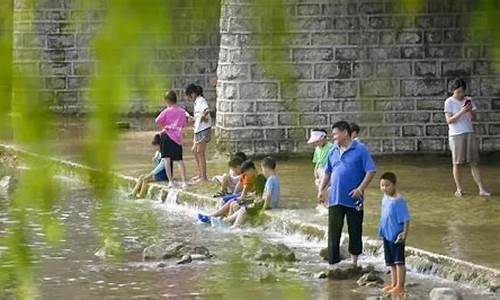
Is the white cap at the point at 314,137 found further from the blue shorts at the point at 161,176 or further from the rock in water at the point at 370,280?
the blue shorts at the point at 161,176

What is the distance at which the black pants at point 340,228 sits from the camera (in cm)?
1407

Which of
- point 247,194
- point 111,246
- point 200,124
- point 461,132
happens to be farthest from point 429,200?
point 111,246

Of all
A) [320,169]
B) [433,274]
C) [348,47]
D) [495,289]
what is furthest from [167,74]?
[348,47]

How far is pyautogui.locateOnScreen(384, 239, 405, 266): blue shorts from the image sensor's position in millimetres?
12992

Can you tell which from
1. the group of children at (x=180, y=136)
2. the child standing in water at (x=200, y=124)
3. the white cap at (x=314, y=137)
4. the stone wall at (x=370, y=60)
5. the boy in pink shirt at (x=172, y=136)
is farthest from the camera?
the stone wall at (x=370, y=60)

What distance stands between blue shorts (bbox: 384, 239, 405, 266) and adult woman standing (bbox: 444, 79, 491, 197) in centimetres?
503

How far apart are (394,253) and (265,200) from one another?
4354mm

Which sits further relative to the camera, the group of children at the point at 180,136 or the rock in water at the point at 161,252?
the group of children at the point at 180,136

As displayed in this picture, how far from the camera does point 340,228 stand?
14.4 metres

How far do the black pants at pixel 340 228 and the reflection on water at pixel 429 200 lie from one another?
2.43ft

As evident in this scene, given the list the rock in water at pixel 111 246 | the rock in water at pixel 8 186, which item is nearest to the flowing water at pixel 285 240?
the rock in water at pixel 8 186

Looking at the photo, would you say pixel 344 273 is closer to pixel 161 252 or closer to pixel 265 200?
pixel 161 252

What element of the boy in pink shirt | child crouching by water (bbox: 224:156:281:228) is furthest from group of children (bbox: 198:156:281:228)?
the boy in pink shirt

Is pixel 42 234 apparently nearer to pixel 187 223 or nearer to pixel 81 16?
pixel 81 16
